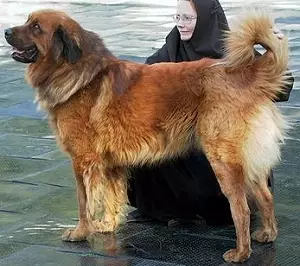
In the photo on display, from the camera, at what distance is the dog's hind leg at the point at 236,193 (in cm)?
593

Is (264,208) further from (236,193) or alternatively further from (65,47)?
(65,47)

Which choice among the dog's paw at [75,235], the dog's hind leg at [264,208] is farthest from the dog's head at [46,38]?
the dog's hind leg at [264,208]

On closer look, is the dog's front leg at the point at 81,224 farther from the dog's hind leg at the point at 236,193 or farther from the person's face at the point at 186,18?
the person's face at the point at 186,18

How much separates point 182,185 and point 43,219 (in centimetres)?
113

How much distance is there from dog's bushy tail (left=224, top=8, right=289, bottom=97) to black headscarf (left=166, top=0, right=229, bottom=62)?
0.62 m

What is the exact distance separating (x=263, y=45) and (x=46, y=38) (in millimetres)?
1497

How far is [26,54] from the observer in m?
6.22

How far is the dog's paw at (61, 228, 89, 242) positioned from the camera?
649cm

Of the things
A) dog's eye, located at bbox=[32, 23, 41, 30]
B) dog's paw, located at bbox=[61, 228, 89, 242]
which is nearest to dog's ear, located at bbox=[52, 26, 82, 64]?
dog's eye, located at bbox=[32, 23, 41, 30]

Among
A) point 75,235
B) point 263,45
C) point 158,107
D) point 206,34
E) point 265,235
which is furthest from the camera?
point 206,34

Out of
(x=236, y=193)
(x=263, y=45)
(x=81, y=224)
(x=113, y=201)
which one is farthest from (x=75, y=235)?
(x=263, y=45)

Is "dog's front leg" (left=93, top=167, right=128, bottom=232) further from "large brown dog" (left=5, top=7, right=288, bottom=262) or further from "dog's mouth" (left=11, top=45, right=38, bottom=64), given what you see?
"dog's mouth" (left=11, top=45, right=38, bottom=64)

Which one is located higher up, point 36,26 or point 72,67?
point 36,26

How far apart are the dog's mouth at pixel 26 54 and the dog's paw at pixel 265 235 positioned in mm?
2029
